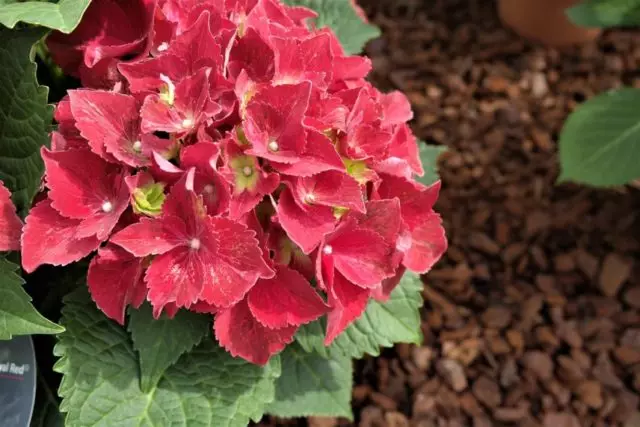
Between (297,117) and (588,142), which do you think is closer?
→ (297,117)

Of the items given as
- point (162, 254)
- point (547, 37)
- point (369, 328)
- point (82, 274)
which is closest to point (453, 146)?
point (547, 37)

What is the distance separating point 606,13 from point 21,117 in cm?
132

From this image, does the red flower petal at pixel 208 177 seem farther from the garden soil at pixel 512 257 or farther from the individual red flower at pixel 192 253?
the garden soil at pixel 512 257

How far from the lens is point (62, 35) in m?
0.96

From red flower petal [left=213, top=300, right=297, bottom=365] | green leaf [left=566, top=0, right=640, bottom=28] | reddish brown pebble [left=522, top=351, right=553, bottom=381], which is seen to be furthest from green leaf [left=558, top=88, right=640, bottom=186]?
red flower petal [left=213, top=300, right=297, bottom=365]

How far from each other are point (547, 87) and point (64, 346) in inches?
61.5

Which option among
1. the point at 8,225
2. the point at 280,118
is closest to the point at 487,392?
the point at 280,118

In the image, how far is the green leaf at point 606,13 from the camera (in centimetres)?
173

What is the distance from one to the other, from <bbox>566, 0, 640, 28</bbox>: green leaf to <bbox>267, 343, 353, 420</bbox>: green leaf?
3.26 ft

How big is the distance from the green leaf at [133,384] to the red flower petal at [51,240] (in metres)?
0.15

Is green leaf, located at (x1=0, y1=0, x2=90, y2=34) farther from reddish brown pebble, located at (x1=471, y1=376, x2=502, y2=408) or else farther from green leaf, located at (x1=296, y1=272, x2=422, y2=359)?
reddish brown pebble, located at (x1=471, y1=376, x2=502, y2=408)

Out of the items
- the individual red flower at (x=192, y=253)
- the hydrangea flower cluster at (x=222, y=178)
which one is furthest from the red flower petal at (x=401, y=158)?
the individual red flower at (x=192, y=253)

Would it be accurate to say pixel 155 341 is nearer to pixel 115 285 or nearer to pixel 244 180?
pixel 115 285

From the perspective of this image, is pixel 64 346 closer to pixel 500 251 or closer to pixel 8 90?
pixel 8 90
